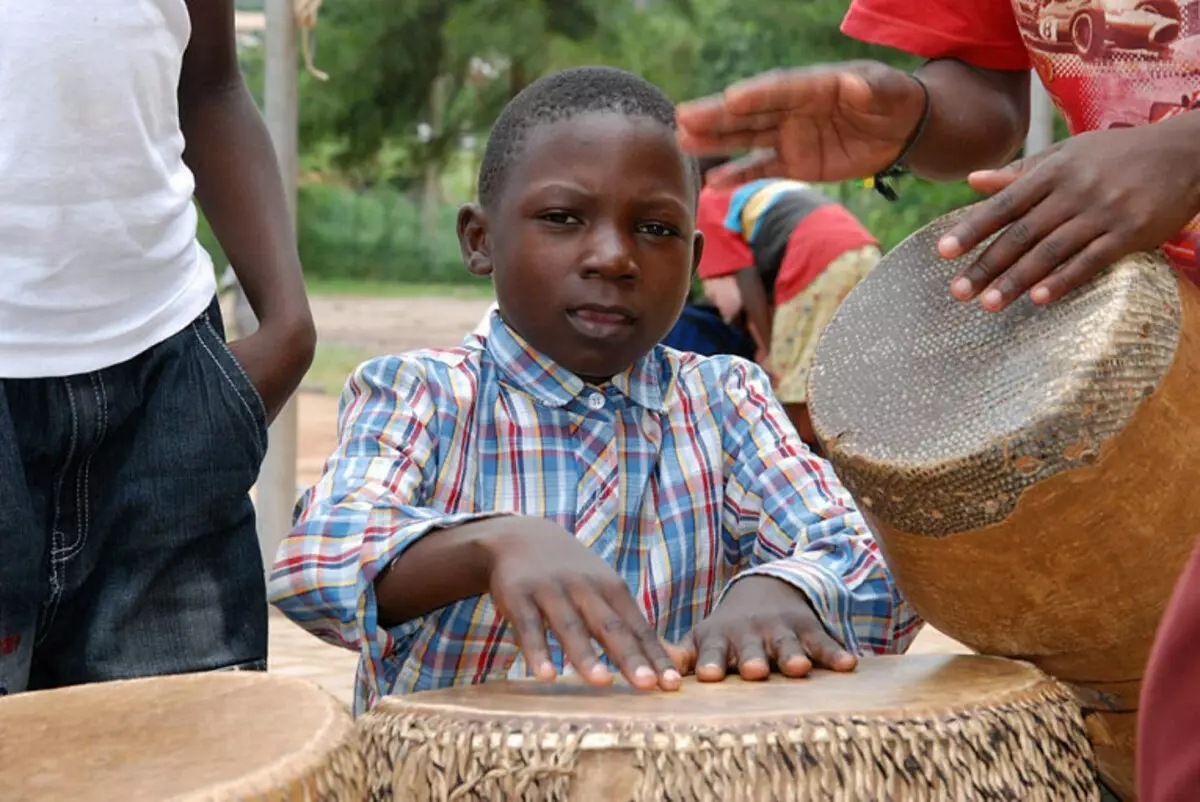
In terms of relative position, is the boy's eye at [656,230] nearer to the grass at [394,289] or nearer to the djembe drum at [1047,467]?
the djembe drum at [1047,467]

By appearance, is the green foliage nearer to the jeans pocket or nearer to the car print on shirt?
the car print on shirt

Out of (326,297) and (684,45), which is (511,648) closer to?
(684,45)

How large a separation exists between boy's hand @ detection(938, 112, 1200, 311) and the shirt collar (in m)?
0.59

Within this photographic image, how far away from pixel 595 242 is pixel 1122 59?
26.8 inches

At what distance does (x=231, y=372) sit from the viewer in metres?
1.98

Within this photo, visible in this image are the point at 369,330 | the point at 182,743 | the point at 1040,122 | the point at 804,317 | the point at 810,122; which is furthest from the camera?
the point at 369,330

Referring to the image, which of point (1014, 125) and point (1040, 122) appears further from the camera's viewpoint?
point (1040, 122)

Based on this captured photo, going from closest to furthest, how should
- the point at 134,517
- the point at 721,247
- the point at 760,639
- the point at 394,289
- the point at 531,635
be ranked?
the point at 531,635 < the point at 760,639 < the point at 134,517 < the point at 721,247 < the point at 394,289

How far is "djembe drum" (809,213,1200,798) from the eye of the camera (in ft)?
5.47

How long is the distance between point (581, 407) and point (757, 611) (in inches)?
20.6

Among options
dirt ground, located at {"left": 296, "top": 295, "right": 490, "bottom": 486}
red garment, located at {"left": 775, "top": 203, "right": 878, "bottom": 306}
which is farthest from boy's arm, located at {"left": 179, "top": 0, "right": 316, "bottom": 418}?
dirt ground, located at {"left": 296, "top": 295, "right": 490, "bottom": 486}

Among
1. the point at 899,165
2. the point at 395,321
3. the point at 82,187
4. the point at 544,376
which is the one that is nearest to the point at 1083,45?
the point at 899,165

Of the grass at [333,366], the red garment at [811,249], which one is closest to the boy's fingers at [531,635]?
the red garment at [811,249]

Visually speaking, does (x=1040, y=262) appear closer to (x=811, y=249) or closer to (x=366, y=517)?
(x=366, y=517)
